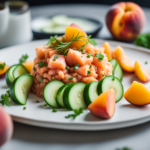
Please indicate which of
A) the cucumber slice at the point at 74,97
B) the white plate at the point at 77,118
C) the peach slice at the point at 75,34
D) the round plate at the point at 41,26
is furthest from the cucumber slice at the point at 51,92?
the round plate at the point at 41,26

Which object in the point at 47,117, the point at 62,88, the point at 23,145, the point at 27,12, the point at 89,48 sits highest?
the point at 27,12

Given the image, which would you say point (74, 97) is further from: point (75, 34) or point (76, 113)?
point (75, 34)

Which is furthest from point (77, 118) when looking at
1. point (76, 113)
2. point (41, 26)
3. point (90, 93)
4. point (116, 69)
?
point (41, 26)

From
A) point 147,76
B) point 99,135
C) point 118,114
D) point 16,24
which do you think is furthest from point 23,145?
point 16,24

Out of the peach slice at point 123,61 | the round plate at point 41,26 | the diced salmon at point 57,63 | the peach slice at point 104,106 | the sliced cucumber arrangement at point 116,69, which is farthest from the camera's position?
the round plate at point 41,26

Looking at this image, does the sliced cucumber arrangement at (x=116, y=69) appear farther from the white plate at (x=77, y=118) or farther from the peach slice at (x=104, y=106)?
the peach slice at (x=104, y=106)

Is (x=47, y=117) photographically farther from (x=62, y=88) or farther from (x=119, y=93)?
(x=119, y=93)
